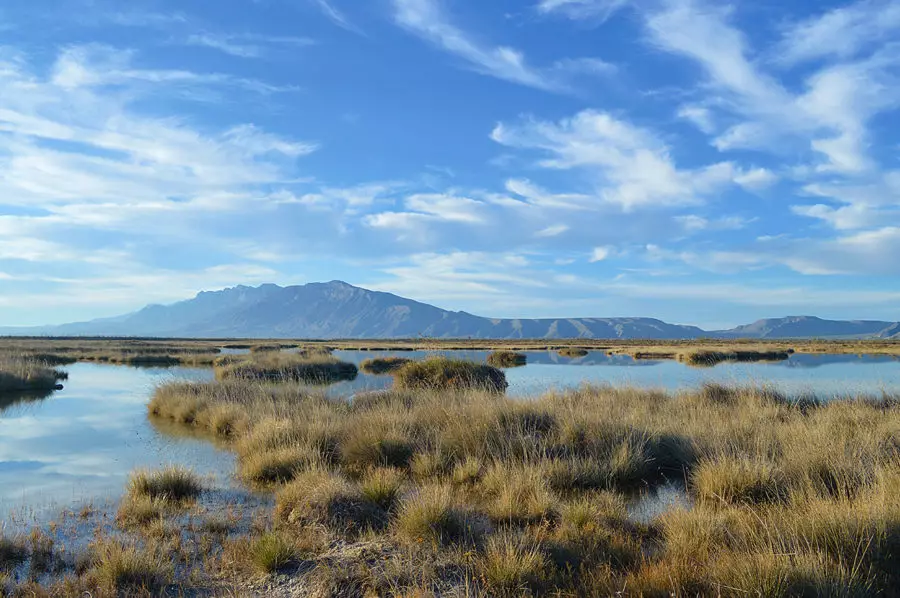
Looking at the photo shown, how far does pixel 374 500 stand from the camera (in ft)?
23.0

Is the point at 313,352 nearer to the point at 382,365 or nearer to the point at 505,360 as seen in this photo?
the point at 382,365

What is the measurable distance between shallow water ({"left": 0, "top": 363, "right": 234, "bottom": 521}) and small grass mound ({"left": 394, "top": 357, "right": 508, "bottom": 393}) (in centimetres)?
729

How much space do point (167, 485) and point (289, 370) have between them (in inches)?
817

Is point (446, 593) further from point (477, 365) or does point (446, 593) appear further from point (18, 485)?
point (477, 365)

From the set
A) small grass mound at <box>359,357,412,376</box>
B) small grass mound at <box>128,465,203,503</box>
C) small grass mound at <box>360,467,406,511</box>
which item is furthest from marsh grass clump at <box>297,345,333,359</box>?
small grass mound at <box>360,467,406,511</box>

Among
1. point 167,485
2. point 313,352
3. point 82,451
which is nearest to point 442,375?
point 82,451

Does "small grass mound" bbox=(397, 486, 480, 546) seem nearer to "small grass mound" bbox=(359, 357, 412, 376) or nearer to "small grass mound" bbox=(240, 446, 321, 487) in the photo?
"small grass mound" bbox=(240, 446, 321, 487)

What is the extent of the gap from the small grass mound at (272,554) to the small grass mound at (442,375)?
1196 centimetres

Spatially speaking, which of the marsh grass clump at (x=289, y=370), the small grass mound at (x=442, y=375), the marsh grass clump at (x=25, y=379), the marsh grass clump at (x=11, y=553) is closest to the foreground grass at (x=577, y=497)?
the marsh grass clump at (x=11, y=553)

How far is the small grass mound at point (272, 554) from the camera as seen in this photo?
17.7ft

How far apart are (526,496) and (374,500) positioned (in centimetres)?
179

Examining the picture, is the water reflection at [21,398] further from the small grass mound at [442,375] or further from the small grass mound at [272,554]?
the small grass mound at [272,554]

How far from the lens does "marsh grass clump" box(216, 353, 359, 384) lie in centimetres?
2638

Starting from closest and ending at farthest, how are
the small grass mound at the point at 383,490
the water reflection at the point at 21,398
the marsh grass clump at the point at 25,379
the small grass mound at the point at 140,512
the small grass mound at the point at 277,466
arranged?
1. the small grass mound at the point at 140,512
2. the small grass mound at the point at 383,490
3. the small grass mound at the point at 277,466
4. the water reflection at the point at 21,398
5. the marsh grass clump at the point at 25,379
